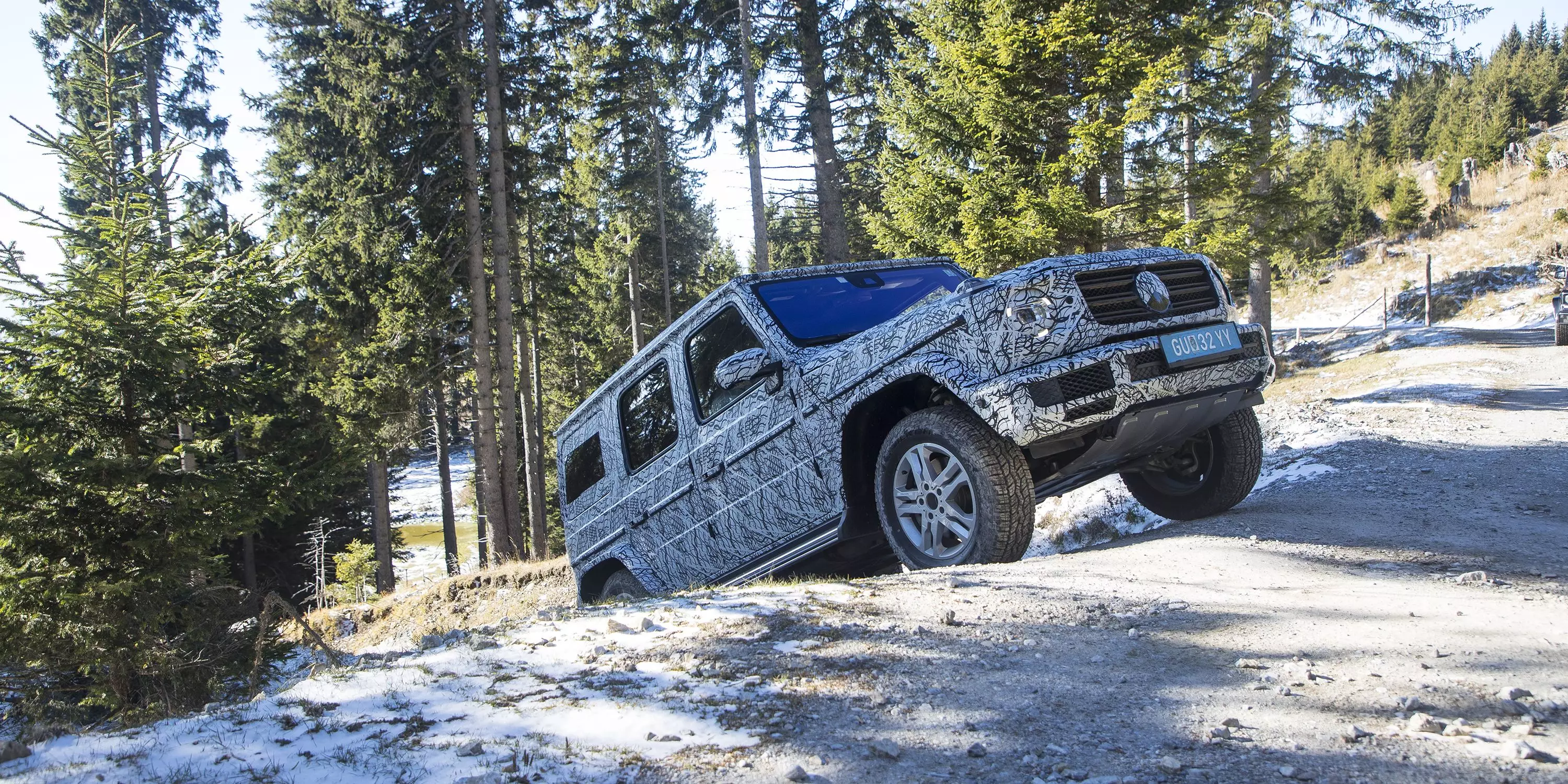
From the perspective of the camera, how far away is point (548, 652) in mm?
3539

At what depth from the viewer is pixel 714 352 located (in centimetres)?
551

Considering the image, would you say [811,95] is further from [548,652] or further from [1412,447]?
[548,652]

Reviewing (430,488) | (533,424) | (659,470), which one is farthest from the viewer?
(430,488)

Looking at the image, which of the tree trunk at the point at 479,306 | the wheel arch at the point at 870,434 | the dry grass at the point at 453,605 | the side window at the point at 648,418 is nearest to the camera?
the wheel arch at the point at 870,434

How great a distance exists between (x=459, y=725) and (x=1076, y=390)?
112 inches

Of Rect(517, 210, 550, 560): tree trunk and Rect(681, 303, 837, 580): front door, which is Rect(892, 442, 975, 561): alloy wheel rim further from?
Rect(517, 210, 550, 560): tree trunk

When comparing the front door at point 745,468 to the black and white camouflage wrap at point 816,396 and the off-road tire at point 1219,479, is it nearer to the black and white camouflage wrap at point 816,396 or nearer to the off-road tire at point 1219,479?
the black and white camouflage wrap at point 816,396

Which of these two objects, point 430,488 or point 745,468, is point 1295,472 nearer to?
point 745,468

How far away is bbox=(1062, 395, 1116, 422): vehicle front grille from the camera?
157 inches

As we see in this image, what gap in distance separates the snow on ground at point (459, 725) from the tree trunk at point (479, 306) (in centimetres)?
1391

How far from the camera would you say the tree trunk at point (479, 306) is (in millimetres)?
17031

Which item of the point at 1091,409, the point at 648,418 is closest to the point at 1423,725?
the point at 1091,409

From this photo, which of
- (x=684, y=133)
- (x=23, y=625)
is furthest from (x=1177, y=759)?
(x=684, y=133)

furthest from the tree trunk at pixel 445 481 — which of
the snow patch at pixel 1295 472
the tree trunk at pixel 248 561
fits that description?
the snow patch at pixel 1295 472
